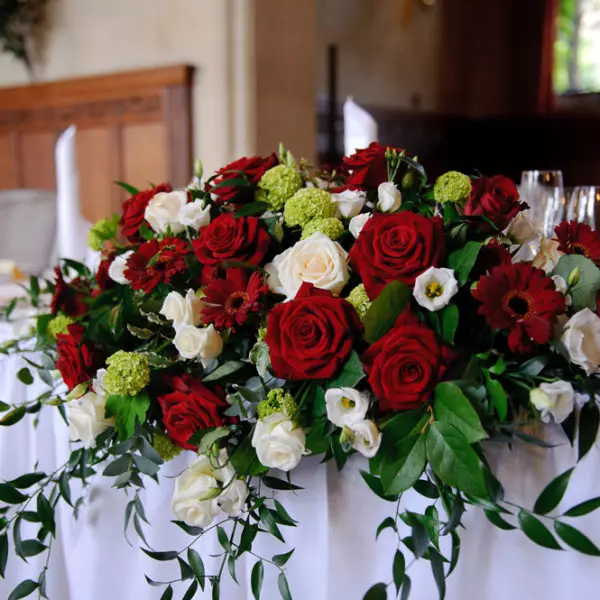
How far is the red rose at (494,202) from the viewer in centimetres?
64

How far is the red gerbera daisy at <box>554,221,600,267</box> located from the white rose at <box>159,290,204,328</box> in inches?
14.3

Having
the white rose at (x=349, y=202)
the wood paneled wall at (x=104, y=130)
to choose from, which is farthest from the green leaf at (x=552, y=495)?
the wood paneled wall at (x=104, y=130)

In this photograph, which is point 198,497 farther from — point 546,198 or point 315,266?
point 546,198

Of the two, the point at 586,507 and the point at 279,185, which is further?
the point at 279,185

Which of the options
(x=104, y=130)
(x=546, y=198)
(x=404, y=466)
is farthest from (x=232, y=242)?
A: (x=104, y=130)

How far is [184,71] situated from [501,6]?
4.87 metres

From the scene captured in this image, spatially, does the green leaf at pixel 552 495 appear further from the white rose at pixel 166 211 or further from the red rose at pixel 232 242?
the white rose at pixel 166 211

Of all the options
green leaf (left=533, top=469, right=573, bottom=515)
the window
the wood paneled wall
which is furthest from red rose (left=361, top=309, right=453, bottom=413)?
the window

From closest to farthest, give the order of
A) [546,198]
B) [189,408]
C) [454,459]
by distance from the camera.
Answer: [454,459] < [189,408] < [546,198]

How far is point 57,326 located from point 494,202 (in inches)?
20.9

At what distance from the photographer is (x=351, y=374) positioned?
576mm

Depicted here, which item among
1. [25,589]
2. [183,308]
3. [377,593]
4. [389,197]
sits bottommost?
[25,589]

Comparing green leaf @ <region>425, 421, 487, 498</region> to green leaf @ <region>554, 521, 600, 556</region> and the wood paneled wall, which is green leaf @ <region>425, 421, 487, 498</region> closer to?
green leaf @ <region>554, 521, 600, 556</region>

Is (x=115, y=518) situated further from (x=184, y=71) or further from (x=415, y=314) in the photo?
(x=184, y=71)
